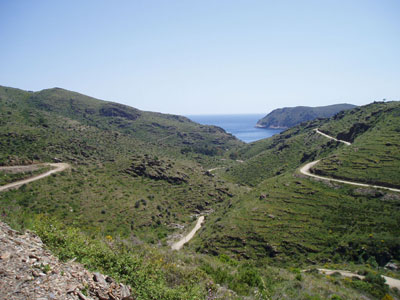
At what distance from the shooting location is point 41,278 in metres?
7.29

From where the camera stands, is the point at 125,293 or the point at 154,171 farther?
the point at 154,171

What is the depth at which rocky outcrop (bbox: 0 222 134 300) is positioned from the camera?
6.67 m

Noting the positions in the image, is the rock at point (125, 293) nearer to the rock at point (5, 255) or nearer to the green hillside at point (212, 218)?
the green hillside at point (212, 218)

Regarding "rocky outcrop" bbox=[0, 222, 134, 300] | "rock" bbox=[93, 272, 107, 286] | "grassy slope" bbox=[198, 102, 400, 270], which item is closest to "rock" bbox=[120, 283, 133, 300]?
"rocky outcrop" bbox=[0, 222, 134, 300]

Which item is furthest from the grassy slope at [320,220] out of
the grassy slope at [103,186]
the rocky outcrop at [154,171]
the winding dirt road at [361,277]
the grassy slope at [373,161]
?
the rocky outcrop at [154,171]

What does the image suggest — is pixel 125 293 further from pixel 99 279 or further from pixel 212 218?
pixel 212 218

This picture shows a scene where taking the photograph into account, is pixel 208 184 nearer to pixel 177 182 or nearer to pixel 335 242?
pixel 177 182

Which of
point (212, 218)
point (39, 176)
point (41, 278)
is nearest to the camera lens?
point (41, 278)

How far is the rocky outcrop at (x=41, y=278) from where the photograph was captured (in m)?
6.67

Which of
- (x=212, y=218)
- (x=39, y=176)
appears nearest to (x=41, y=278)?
(x=212, y=218)

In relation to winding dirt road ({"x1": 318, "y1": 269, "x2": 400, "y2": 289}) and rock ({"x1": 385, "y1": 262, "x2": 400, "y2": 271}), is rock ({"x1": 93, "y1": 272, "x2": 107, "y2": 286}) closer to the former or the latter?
winding dirt road ({"x1": 318, "y1": 269, "x2": 400, "y2": 289})

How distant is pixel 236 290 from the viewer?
49.9 feet

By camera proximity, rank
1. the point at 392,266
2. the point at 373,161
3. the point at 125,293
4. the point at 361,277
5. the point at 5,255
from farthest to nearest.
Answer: the point at 373,161
the point at 392,266
the point at 361,277
the point at 125,293
the point at 5,255

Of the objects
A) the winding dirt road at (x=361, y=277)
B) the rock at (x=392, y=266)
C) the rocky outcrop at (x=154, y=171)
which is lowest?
the rock at (x=392, y=266)
